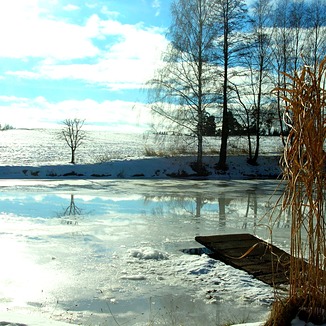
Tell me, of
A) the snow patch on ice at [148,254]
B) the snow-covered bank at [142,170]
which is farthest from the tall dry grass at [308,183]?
the snow-covered bank at [142,170]

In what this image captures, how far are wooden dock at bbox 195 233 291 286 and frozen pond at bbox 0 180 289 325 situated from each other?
0.18 metres

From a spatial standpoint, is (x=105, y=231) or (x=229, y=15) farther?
(x=229, y=15)

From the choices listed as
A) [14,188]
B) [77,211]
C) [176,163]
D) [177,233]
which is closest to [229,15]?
[176,163]

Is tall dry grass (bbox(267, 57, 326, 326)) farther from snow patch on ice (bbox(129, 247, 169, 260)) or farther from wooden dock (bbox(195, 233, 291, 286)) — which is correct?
snow patch on ice (bbox(129, 247, 169, 260))

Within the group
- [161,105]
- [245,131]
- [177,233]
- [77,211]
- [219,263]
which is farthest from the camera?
[245,131]

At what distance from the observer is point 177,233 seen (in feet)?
25.0

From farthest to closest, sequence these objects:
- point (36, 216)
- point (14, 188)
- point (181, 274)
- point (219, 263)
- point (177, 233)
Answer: point (14, 188) → point (36, 216) → point (177, 233) → point (219, 263) → point (181, 274)

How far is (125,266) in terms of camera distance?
5.48 m

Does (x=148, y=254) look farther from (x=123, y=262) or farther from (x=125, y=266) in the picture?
(x=125, y=266)

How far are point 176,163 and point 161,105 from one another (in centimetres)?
320

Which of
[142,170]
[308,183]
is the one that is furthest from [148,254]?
[142,170]

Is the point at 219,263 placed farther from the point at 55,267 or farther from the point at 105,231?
the point at 105,231

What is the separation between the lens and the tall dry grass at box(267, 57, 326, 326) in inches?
101

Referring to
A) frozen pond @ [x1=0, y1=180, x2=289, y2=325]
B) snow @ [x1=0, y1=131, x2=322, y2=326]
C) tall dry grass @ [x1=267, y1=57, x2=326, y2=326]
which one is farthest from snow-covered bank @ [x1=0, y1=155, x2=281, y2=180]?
tall dry grass @ [x1=267, y1=57, x2=326, y2=326]
